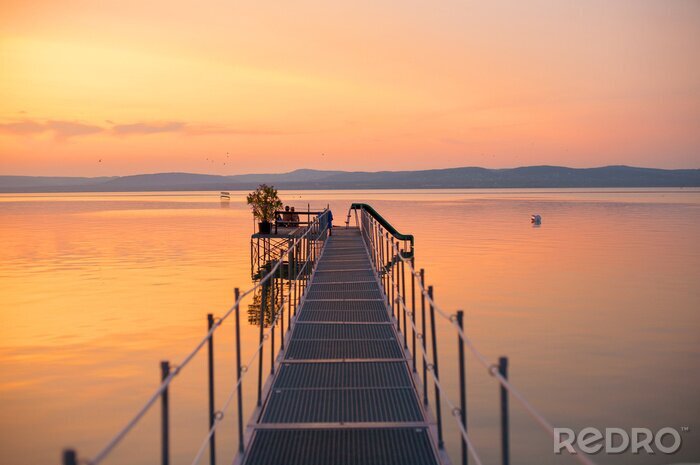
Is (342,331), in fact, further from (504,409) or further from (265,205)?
(265,205)

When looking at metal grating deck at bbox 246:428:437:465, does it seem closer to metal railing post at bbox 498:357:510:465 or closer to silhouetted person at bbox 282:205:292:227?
metal railing post at bbox 498:357:510:465

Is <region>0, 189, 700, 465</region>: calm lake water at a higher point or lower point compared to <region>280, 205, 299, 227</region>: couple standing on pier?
lower

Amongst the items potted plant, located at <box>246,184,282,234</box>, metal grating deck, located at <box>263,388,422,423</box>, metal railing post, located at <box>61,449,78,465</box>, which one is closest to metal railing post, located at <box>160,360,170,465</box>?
metal railing post, located at <box>61,449,78,465</box>

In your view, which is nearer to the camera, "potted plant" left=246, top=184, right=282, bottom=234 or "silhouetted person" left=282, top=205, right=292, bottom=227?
"potted plant" left=246, top=184, right=282, bottom=234

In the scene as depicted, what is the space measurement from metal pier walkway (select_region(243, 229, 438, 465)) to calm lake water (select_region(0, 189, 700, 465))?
2422 mm

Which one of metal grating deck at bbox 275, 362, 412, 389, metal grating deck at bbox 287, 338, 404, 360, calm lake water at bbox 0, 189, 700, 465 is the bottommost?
calm lake water at bbox 0, 189, 700, 465

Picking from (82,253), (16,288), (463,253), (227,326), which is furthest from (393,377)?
(82,253)

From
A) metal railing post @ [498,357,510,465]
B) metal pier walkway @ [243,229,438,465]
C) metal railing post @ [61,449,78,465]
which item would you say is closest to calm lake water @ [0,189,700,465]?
metal pier walkway @ [243,229,438,465]

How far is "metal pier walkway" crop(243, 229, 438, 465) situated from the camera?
259 inches

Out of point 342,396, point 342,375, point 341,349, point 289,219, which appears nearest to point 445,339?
point 341,349

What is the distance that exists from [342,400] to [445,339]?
35.7 ft

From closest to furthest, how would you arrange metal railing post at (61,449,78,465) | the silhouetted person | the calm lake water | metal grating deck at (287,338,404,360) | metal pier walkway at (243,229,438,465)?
1. metal railing post at (61,449,78,465)
2. metal pier walkway at (243,229,438,465)
3. metal grating deck at (287,338,404,360)
4. the calm lake water
5. the silhouetted person

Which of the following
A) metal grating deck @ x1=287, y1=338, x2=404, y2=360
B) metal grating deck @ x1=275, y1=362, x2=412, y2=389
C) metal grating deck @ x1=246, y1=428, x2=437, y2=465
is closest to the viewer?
metal grating deck @ x1=246, y1=428, x2=437, y2=465

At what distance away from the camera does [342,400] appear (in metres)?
8.01
